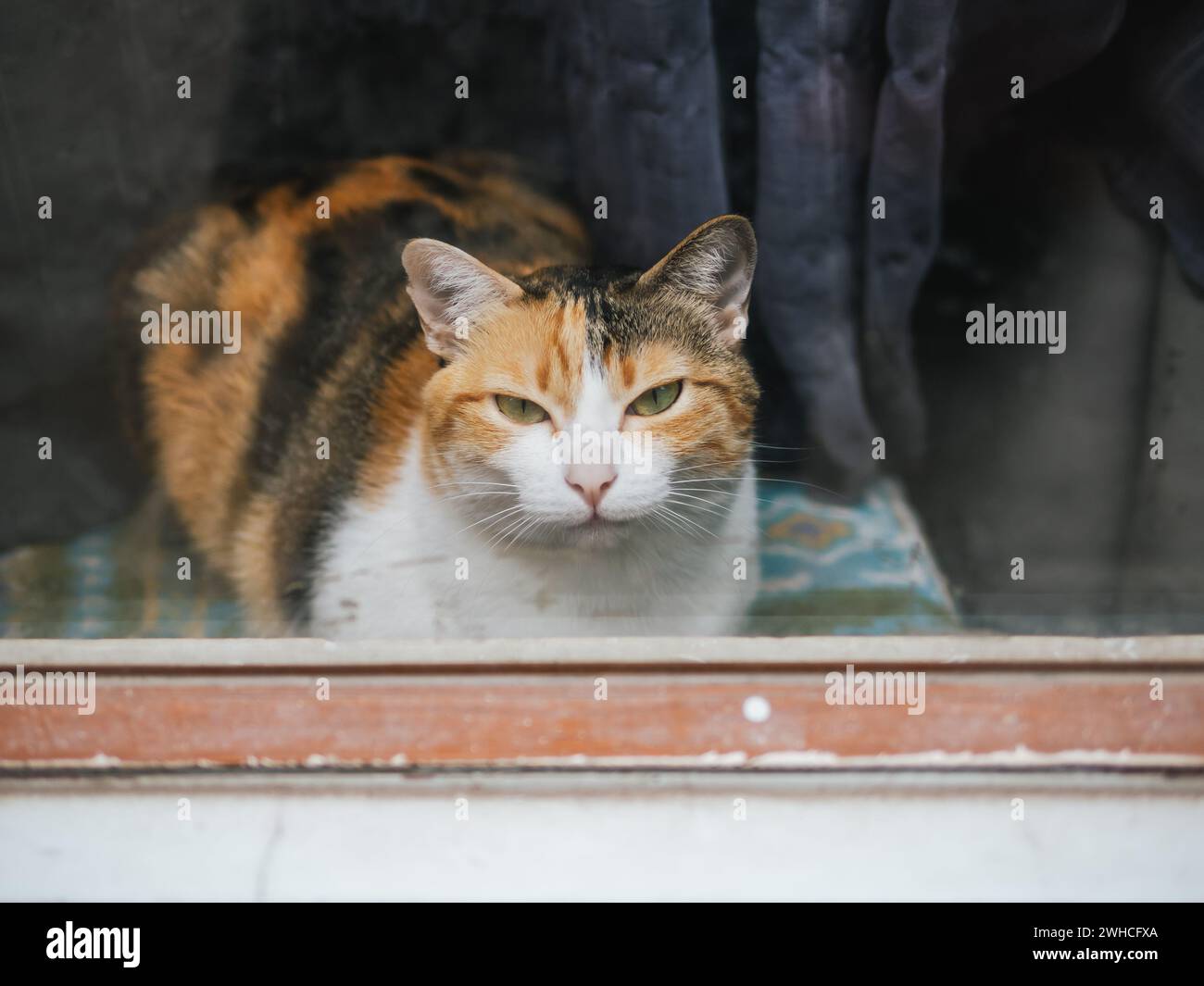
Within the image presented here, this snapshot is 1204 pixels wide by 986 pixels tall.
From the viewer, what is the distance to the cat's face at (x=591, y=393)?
137 cm

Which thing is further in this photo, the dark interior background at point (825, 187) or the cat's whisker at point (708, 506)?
the dark interior background at point (825, 187)

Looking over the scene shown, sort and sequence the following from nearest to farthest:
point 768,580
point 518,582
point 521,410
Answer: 1. point 521,410
2. point 518,582
3. point 768,580

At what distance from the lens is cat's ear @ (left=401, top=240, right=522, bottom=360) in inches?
56.3

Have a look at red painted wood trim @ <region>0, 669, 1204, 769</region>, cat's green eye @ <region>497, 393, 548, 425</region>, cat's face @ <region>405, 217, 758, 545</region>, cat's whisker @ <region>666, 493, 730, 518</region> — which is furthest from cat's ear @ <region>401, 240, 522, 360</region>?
red painted wood trim @ <region>0, 669, 1204, 769</region>

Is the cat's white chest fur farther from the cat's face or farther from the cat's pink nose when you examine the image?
the cat's pink nose

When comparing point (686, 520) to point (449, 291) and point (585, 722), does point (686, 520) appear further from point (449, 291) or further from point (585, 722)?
point (449, 291)

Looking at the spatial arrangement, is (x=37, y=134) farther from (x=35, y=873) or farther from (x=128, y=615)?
(x=35, y=873)

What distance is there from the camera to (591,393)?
139cm

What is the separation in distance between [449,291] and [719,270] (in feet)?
1.28

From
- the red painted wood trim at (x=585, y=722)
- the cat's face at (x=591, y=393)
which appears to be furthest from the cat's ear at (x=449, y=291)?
the red painted wood trim at (x=585, y=722)

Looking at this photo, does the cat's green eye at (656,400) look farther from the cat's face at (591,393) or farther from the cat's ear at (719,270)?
the cat's ear at (719,270)

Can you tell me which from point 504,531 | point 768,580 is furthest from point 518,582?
point 768,580

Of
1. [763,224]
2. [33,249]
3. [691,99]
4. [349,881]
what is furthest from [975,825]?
[33,249]

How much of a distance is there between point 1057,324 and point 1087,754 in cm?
86
